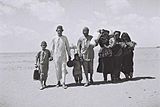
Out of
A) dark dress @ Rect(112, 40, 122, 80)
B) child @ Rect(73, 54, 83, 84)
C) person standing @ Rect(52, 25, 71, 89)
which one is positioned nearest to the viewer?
person standing @ Rect(52, 25, 71, 89)

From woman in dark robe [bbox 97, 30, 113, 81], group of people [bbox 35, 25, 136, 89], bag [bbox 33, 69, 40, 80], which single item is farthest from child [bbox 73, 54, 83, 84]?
bag [bbox 33, 69, 40, 80]

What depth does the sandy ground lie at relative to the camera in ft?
12.4

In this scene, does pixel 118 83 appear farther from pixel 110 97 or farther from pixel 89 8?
pixel 89 8

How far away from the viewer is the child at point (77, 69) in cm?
412

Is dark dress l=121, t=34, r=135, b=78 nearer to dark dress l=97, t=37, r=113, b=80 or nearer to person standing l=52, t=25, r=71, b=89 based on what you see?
dark dress l=97, t=37, r=113, b=80

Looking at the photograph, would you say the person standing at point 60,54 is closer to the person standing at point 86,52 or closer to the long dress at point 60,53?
the long dress at point 60,53

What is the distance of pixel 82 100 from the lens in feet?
12.4

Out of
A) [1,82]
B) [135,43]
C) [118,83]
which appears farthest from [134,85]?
[1,82]

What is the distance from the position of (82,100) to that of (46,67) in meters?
0.68

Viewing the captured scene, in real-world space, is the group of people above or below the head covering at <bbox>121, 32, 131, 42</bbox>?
below

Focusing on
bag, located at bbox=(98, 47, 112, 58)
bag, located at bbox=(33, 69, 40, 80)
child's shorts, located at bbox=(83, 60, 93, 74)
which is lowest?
bag, located at bbox=(33, 69, 40, 80)

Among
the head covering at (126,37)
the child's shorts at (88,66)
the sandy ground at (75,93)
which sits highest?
the head covering at (126,37)

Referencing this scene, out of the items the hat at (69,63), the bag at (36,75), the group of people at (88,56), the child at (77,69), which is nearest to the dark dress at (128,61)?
the group of people at (88,56)

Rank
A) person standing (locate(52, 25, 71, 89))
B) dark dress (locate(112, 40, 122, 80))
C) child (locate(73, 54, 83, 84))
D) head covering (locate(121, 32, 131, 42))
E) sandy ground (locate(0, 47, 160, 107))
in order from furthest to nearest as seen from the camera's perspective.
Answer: dark dress (locate(112, 40, 122, 80))
head covering (locate(121, 32, 131, 42))
child (locate(73, 54, 83, 84))
person standing (locate(52, 25, 71, 89))
sandy ground (locate(0, 47, 160, 107))
